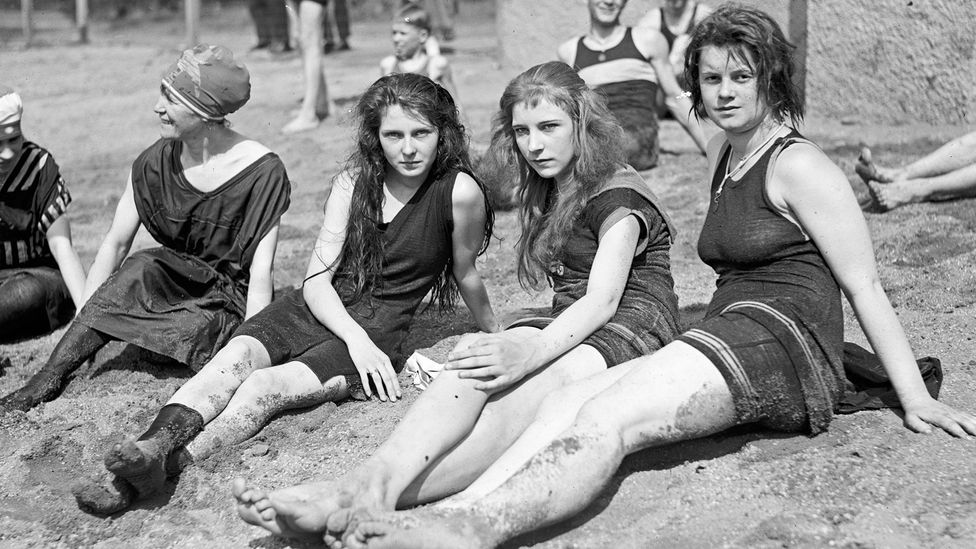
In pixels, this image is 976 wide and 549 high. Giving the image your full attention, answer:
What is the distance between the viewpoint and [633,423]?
2.84 metres

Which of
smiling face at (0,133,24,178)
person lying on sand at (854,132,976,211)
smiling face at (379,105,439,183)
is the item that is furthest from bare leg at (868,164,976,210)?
smiling face at (0,133,24,178)

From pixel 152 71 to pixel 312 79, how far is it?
12.0 feet

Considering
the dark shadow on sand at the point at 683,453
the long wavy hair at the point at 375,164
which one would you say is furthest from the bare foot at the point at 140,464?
the dark shadow on sand at the point at 683,453

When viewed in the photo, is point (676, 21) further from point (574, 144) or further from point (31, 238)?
point (31, 238)

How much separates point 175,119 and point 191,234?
1.50 ft

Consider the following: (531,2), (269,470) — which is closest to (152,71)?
(531,2)

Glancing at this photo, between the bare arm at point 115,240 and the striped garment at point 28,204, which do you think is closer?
the bare arm at point 115,240

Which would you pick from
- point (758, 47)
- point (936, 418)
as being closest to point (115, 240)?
point (758, 47)

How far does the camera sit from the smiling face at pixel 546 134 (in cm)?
351

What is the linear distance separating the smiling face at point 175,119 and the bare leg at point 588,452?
214 centimetres

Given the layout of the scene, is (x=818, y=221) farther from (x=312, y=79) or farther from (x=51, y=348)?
(x=312, y=79)

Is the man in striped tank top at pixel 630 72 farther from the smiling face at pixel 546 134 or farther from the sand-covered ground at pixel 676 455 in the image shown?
the smiling face at pixel 546 134

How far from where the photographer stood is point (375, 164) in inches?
152

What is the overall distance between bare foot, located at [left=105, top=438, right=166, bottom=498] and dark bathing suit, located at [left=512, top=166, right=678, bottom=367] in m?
1.15
